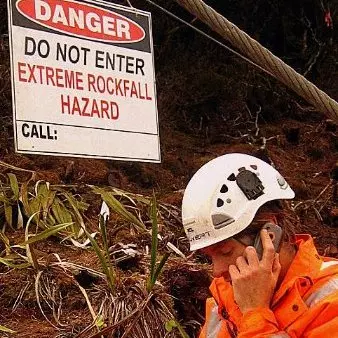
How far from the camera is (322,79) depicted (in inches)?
434

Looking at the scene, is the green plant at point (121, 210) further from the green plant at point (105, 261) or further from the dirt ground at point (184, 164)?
the green plant at point (105, 261)

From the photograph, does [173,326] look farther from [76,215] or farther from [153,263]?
[76,215]

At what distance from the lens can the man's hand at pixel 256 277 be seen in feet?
9.53

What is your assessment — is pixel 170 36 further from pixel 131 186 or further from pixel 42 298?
pixel 42 298

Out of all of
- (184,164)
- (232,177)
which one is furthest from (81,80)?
(184,164)

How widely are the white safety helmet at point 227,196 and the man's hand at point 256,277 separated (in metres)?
0.11

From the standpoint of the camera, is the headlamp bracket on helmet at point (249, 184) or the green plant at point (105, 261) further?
the green plant at point (105, 261)

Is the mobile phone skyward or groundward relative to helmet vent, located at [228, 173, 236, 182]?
groundward

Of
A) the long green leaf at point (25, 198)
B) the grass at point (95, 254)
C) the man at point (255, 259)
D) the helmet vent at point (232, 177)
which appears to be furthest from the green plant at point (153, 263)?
the helmet vent at point (232, 177)

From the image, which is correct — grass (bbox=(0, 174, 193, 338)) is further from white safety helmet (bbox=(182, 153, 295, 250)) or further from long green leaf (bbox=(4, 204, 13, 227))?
white safety helmet (bbox=(182, 153, 295, 250))

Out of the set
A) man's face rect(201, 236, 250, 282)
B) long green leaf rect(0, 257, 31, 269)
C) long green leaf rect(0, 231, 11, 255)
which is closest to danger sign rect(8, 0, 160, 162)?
man's face rect(201, 236, 250, 282)

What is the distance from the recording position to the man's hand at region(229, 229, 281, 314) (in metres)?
2.90

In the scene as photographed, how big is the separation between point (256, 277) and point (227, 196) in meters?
0.30

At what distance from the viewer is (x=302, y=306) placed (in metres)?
2.84
